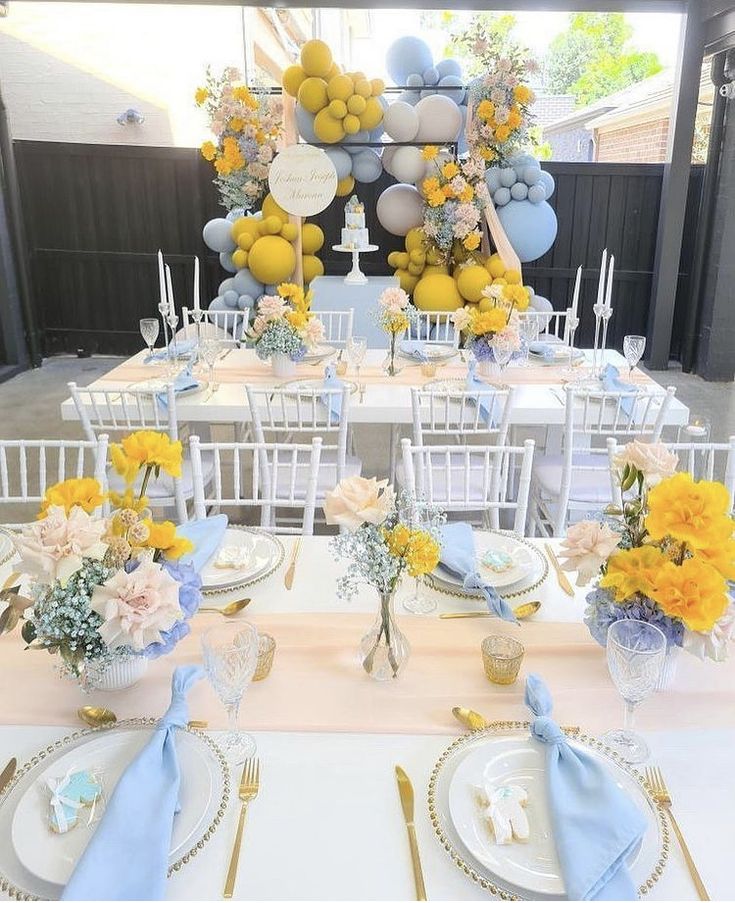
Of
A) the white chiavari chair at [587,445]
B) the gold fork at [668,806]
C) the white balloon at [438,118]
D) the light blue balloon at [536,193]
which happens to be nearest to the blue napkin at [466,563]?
the gold fork at [668,806]

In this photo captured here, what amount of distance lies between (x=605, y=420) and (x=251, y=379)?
157 centimetres

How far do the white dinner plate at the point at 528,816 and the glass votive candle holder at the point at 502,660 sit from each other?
14cm

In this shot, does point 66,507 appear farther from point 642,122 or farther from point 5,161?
point 642,122

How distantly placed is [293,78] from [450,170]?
120 centimetres

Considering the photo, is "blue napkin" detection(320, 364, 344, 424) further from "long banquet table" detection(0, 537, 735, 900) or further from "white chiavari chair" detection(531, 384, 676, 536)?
"long banquet table" detection(0, 537, 735, 900)

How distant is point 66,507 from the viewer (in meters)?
1.23

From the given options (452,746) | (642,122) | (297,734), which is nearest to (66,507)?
(297,734)

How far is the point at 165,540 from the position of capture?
125 centimetres

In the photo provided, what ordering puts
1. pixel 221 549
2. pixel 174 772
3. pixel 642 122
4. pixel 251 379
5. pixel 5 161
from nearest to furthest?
1. pixel 174 772
2. pixel 221 549
3. pixel 251 379
4. pixel 5 161
5. pixel 642 122

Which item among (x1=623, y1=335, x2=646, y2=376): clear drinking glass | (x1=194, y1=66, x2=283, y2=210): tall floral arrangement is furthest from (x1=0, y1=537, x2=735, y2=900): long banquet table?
(x1=194, y1=66, x2=283, y2=210): tall floral arrangement

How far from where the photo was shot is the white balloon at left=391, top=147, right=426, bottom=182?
17.0 feet

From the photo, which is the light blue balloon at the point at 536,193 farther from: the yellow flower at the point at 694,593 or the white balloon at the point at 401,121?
the yellow flower at the point at 694,593

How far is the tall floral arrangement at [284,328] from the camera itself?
10.8 ft

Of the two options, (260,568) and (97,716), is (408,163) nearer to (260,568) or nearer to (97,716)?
(260,568)
